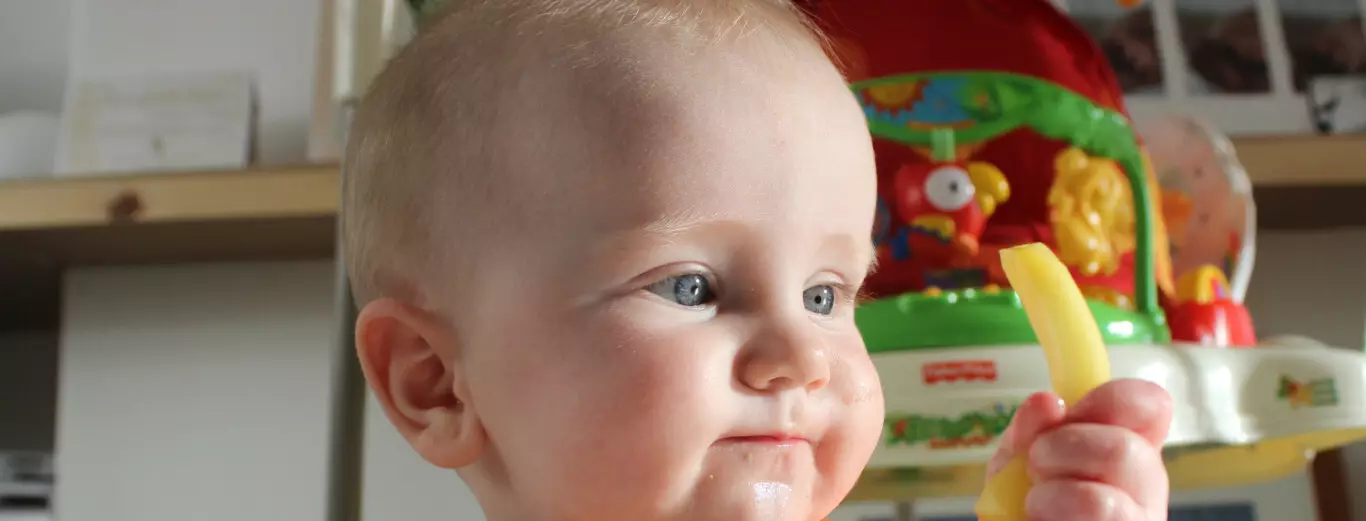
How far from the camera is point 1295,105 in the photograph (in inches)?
50.9

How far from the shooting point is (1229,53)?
132 cm

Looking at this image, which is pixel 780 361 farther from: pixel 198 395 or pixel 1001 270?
pixel 198 395

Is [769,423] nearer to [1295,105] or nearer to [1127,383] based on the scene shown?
[1127,383]

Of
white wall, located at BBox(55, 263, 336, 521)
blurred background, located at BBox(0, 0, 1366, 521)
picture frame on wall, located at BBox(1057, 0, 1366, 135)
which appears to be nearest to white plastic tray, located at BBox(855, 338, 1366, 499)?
blurred background, located at BBox(0, 0, 1366, 521)

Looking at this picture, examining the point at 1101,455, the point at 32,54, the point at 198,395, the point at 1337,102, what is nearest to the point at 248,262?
the point at 198,395

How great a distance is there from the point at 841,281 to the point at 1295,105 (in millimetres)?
1047

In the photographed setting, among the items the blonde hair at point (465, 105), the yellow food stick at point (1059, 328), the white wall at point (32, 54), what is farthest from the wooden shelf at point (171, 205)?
the yellow food stick at point (1059, 328)

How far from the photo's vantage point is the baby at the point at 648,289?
42cm

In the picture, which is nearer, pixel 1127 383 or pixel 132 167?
pixel 1127 383

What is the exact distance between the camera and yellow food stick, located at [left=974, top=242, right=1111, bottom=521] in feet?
1.44

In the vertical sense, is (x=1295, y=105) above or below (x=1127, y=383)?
above

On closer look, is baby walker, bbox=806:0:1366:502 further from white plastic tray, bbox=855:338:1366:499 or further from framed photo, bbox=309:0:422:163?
framed photo, bbox=309:0:422:163

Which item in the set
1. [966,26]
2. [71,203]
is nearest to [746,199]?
[966,26]

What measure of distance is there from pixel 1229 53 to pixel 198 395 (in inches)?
51.7
